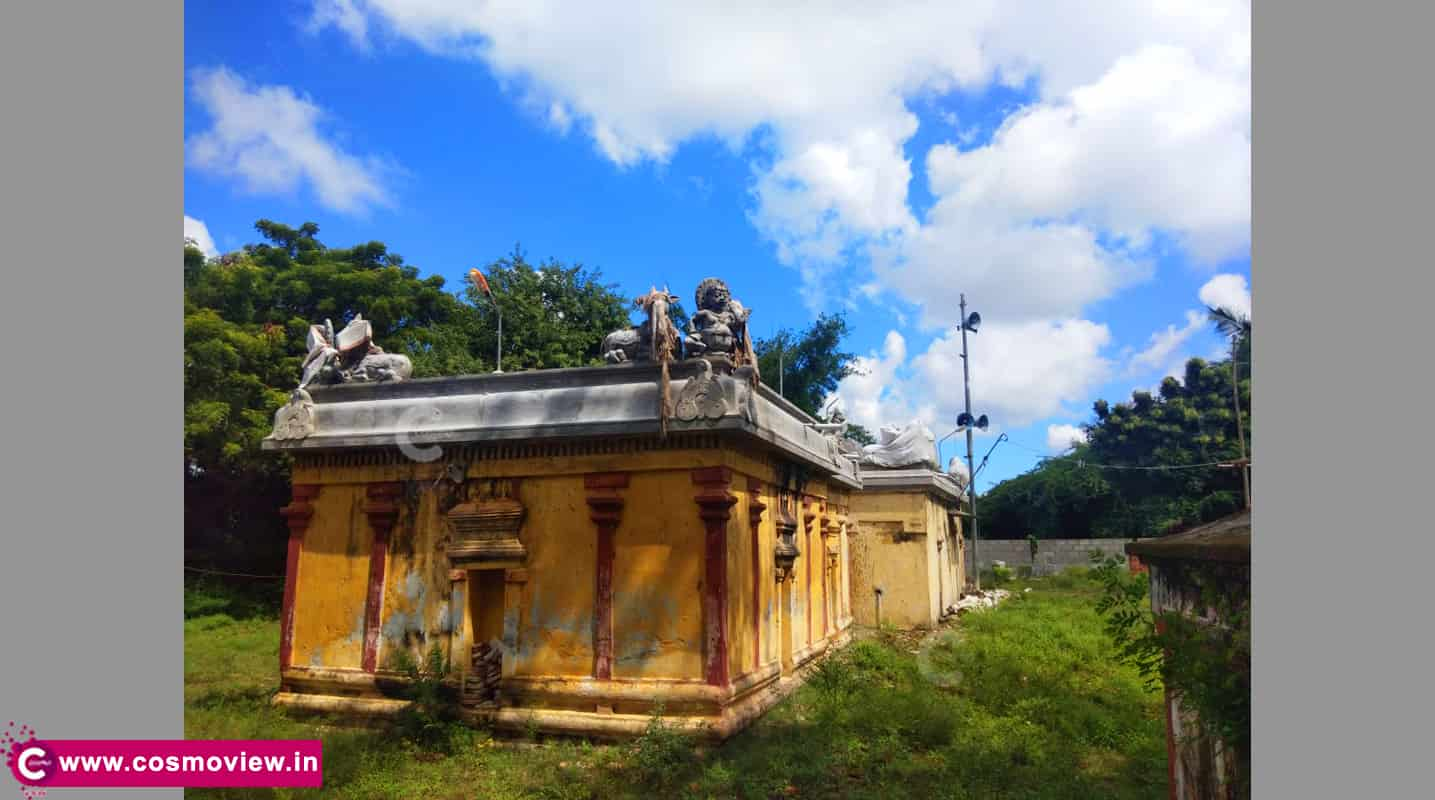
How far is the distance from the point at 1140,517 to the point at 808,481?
78.2 ft

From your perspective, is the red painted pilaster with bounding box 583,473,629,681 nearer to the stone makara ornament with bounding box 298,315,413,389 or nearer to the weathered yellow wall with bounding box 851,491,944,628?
the stone makara ornament with bounding box 298,315,413,389

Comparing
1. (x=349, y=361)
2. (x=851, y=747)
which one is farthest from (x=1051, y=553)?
(x=349, y=361)

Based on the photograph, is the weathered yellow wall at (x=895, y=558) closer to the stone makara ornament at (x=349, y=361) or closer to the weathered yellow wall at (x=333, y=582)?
the stone makara ornament at (x=349, y=361)

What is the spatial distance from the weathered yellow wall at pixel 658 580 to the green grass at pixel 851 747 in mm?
788

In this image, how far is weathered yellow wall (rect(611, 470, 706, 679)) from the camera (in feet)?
30.3

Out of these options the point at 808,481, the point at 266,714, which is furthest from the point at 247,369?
the point at 808,481

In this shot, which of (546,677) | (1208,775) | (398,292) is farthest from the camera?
(398,292)

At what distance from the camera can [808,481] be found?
1322cm

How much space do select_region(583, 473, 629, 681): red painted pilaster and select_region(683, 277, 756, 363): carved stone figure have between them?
176 centimetres

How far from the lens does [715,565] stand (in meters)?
9.18
